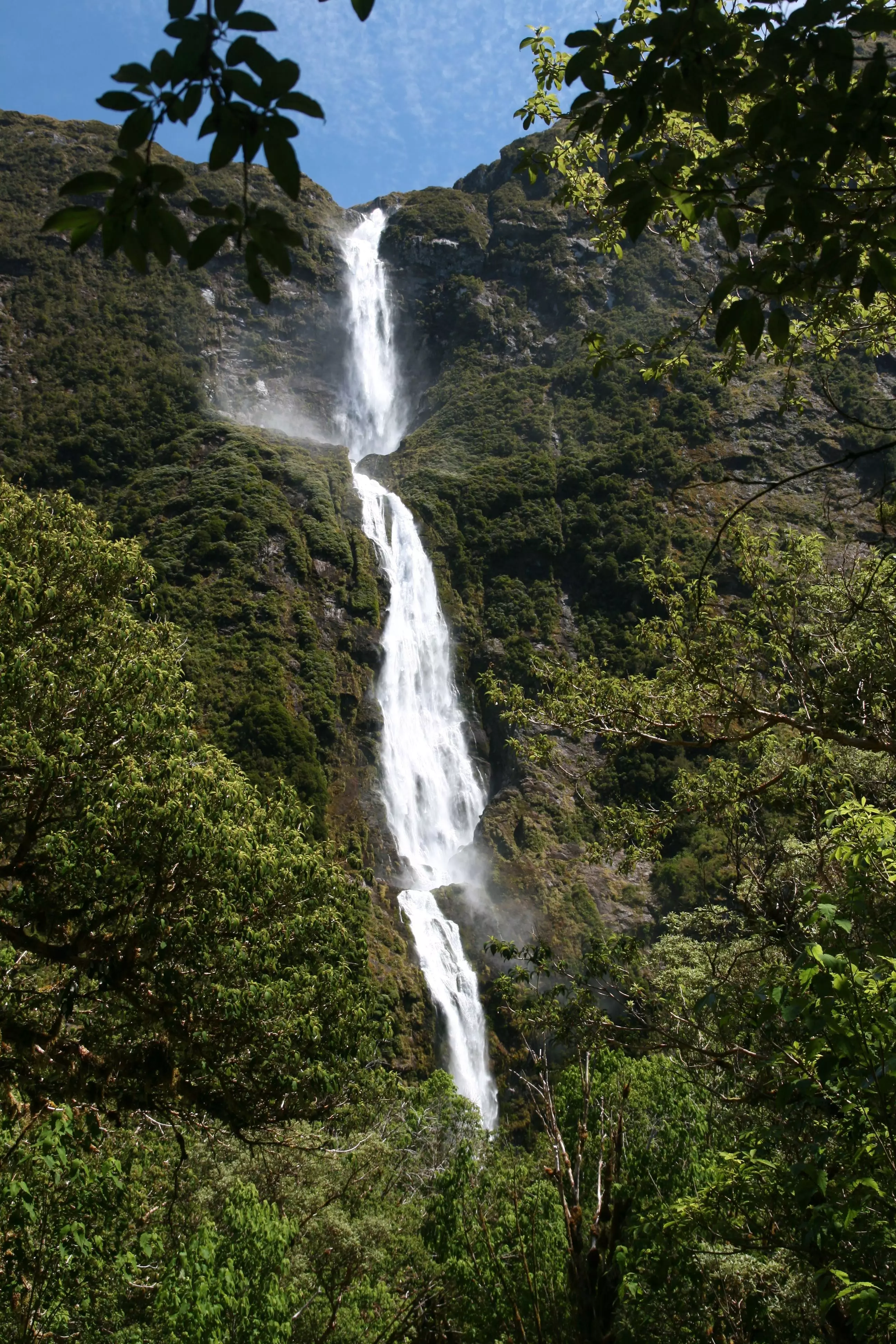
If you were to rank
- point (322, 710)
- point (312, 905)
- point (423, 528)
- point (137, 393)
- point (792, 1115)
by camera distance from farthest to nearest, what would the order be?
point (137, 393), point (423, 528), point (322, 710), point (312, 905), point (792, 1115)

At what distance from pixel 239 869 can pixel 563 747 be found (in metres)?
36.8

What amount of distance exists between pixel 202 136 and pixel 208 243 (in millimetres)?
208

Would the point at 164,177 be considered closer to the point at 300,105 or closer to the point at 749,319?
the point at 300,105

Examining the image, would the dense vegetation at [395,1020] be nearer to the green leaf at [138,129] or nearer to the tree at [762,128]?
the tree at [762,128]

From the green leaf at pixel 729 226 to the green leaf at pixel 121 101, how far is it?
146 centimetres

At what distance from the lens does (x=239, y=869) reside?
28.0 feet

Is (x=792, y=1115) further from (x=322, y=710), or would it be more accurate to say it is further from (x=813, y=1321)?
(x=322, y=710)

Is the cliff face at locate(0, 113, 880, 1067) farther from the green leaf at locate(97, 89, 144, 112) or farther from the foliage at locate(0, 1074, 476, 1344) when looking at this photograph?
the green leaf at locate(97, 89, 144, 112)

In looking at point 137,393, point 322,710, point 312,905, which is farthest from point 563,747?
point 312,905

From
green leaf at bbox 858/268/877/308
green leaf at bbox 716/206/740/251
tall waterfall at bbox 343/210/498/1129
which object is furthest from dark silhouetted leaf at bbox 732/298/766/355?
tall waterfall at bbox 343/210/498/1129

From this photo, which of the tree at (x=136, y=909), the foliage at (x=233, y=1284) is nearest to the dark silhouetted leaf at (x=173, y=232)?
the tree at (x=136, y=909)

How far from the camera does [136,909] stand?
8.21m

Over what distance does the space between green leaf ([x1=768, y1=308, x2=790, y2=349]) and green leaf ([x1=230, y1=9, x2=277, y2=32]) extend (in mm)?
1397

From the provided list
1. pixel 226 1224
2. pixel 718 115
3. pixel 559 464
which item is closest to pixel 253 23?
pixel 718 115
